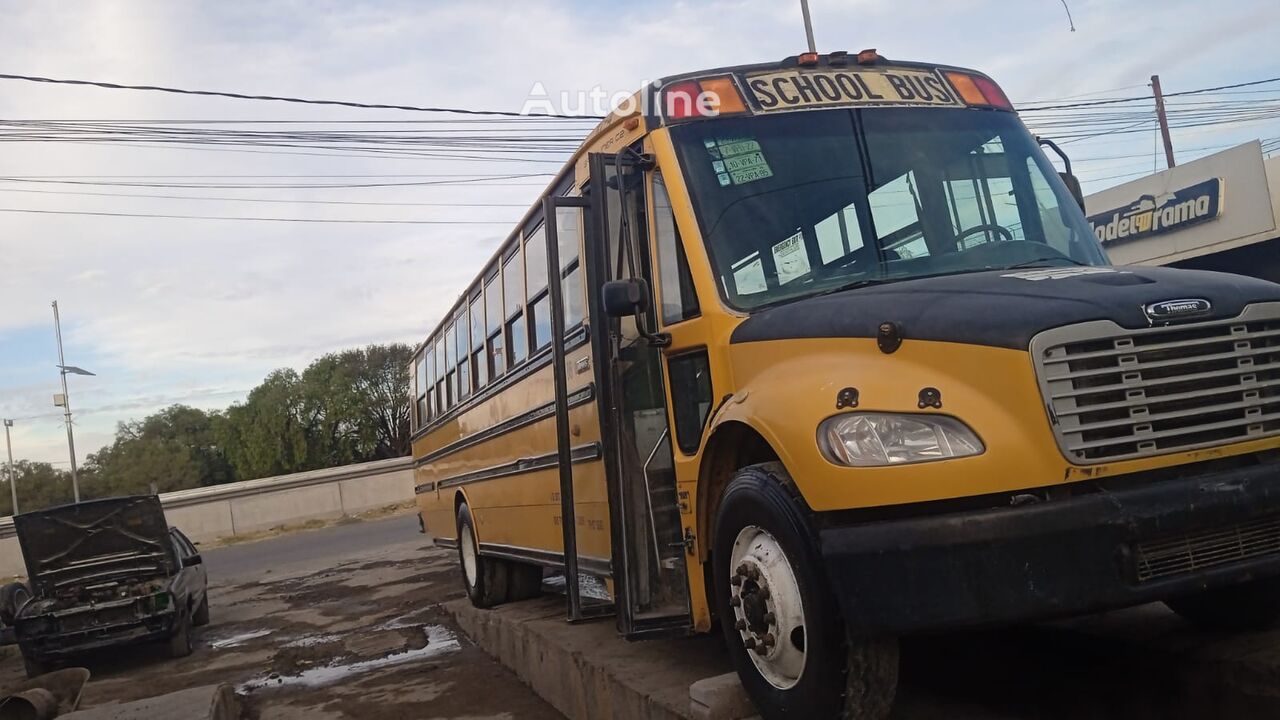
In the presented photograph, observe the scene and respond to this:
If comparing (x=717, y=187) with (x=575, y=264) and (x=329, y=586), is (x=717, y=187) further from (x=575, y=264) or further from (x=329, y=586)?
(x=329, y=586)

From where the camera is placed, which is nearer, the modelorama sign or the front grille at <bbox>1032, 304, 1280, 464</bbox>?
the front grille at <bbox>1032, 304, 1280, 464</bbox>

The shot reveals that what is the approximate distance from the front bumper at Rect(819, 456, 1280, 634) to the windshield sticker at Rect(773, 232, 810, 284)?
1377 mm

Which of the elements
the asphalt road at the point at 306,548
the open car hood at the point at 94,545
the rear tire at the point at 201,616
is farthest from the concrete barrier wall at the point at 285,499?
the open car hood at the point at 94,545

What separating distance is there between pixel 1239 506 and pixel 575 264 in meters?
3.88

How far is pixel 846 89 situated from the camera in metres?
5.09

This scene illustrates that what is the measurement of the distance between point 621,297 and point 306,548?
23.2m

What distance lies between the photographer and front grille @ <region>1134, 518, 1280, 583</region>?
11.2ft

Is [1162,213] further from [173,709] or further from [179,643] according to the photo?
[173,709]

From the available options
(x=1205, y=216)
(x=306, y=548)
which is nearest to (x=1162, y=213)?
(x=1205, y=216)

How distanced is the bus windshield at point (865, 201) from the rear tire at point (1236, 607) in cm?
148

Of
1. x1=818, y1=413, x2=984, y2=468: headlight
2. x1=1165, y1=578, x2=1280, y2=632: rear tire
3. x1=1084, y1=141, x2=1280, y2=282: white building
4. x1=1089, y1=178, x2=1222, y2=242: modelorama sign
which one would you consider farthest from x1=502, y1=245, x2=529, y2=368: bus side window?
x1=1084, y1=141, x2=1280, y2=282: white building

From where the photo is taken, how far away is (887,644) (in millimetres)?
A: 3668

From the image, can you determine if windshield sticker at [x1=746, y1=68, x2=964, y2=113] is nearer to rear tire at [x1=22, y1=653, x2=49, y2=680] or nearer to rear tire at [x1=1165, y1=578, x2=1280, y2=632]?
rear tire at [x1=1165, y1=578, x2=1280, y2=632]

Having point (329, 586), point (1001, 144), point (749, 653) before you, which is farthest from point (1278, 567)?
point (329, 586)
